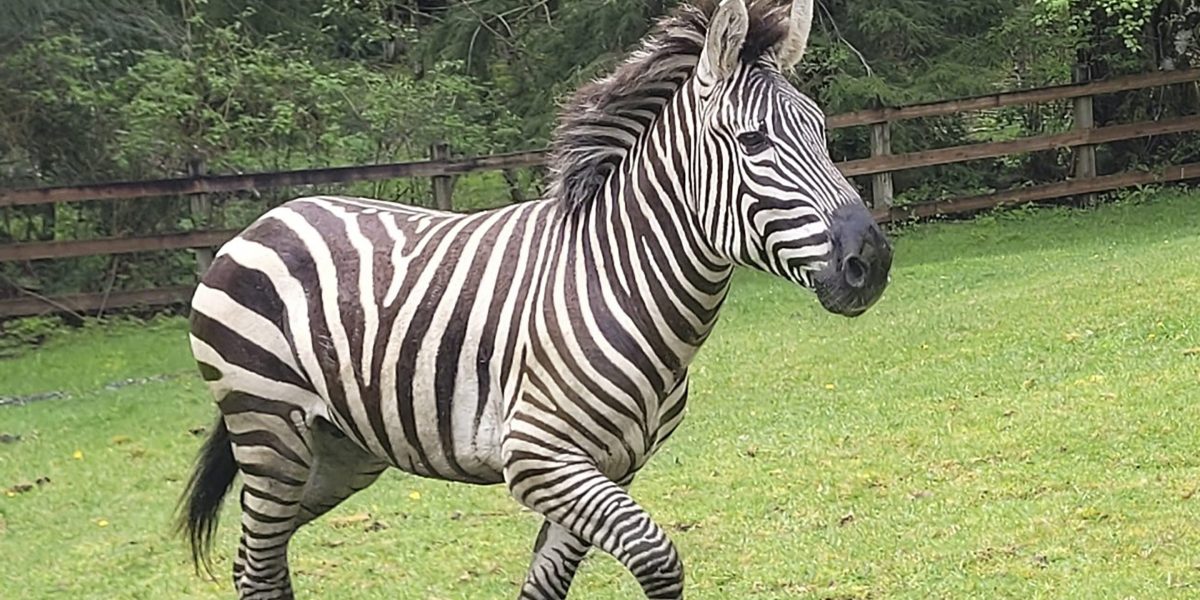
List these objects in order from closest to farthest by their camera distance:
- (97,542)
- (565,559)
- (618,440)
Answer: (618,440) → (565,559) → (97,542)

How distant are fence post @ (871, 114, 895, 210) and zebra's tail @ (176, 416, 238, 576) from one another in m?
10.5

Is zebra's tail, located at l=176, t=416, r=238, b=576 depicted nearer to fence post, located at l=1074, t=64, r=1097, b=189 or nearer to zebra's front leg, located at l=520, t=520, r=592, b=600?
zebra's front leg, located at l=520, t=520, r=592, b=600

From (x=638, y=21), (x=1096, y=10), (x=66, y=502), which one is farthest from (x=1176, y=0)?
(x=66, y=502)

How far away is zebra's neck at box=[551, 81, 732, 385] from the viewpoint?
3.77 metres

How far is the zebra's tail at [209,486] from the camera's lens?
483 cm

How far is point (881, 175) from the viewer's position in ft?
47.9

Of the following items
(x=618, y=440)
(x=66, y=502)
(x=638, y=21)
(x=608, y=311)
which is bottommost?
(x=66, y=502)

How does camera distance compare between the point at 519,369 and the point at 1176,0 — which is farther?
the point at 1176,0

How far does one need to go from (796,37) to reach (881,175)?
36.3ft

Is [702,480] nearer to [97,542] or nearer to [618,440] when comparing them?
[97,542]

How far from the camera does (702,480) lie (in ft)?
23.5

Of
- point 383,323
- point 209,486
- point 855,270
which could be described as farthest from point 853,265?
point 209,486

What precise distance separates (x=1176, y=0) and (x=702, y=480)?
12.1 metres

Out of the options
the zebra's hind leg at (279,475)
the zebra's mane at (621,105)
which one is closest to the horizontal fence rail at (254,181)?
the zebra's hind leg at (279,475)
